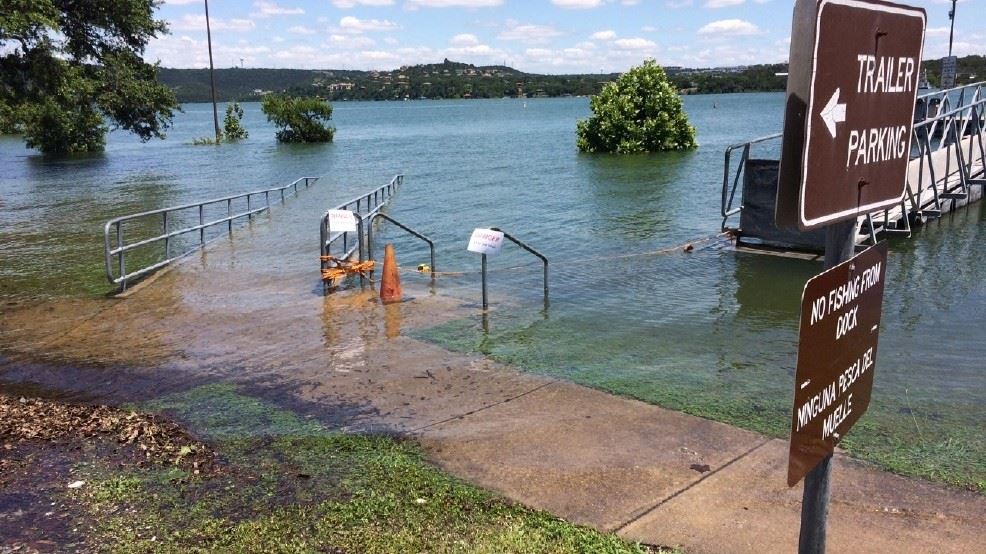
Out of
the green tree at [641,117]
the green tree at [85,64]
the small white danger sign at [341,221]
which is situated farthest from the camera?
the green tree at [641,117]

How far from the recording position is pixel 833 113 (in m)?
1.96

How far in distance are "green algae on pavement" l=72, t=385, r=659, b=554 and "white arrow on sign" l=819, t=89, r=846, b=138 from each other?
105 inches

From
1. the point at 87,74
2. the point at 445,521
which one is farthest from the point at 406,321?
the point at 87,74

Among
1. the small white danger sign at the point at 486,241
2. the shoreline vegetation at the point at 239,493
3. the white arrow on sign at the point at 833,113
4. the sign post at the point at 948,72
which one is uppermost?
the sign post at the point at 948,72

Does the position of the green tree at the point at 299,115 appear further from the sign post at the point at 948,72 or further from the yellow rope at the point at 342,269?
the yellow rope at the point at 342,269

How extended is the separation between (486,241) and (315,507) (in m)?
5.80

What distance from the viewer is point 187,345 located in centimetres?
888

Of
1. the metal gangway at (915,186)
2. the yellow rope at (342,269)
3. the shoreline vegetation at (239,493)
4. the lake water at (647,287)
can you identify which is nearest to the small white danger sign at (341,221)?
the yellow rope at (342,269)

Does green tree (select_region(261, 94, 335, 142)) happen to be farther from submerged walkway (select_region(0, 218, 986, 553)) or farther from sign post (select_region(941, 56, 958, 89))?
submerged walkway (select_region(0, 218, 986, 553))

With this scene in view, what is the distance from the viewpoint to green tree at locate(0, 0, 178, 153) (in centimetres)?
2177

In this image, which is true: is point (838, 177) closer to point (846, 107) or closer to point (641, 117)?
point (846, 107)

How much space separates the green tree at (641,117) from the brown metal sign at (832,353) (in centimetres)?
4140

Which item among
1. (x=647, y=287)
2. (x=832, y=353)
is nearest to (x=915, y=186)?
(x=647, y=287)

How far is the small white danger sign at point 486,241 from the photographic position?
10.0 meters
